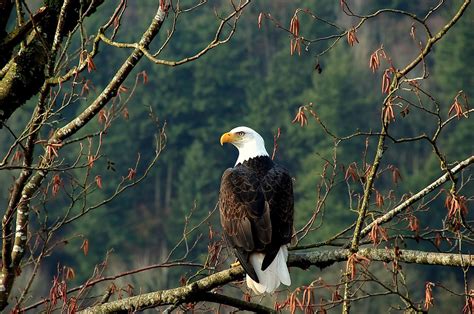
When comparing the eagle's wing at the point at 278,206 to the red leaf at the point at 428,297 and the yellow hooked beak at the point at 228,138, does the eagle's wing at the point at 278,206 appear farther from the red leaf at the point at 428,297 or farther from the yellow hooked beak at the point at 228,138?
the red leaf at the point at 428,297

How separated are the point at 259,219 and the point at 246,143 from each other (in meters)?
1.33

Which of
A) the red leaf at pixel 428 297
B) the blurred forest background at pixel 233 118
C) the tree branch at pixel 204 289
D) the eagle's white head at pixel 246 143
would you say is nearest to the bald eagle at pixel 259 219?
the eagle's white head at pixel 246 143

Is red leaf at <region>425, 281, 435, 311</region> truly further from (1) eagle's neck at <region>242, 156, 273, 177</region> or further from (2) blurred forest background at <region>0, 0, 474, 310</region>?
(2) blurred forest background at <region>0, 0, 474, 310</region>

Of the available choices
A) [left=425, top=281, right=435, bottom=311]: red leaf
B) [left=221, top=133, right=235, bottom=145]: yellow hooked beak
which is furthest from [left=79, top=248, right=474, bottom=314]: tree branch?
[left=221, top=133, right=235, bottom=145]: yellow hooked beak

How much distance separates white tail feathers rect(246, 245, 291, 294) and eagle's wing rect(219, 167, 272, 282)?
4 centimetres

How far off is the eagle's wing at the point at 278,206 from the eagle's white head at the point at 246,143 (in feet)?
1.89

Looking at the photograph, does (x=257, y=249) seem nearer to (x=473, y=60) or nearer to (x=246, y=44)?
(x=473, y=60)

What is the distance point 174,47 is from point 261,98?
5.64 m

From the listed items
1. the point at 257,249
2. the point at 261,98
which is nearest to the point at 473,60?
the point at 261,98

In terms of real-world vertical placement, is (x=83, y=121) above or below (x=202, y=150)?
below

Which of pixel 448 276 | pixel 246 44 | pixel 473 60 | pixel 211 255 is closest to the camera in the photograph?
pixel 211 255

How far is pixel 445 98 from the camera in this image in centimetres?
5519

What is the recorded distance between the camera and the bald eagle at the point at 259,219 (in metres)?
6.30

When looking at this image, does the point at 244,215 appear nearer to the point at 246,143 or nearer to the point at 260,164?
the point at 260,164
